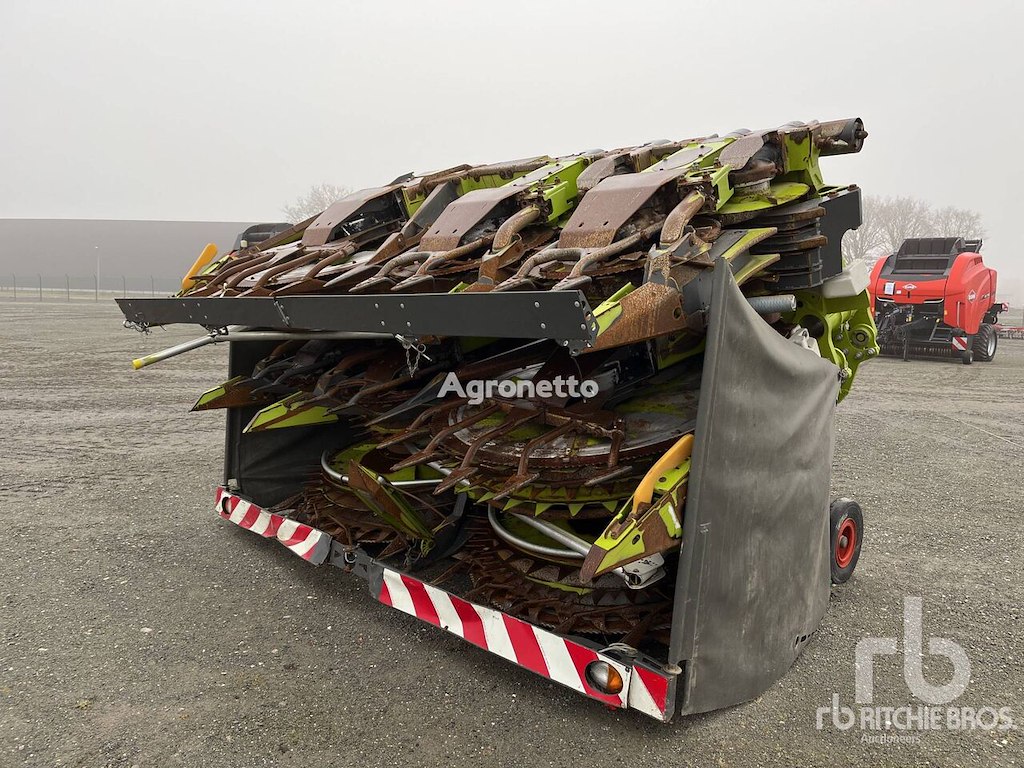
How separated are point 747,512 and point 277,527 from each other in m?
2.33

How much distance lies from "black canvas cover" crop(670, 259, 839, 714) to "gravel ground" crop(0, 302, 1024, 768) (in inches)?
8.6

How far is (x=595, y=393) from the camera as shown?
291cm

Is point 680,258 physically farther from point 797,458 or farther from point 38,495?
point 38,495

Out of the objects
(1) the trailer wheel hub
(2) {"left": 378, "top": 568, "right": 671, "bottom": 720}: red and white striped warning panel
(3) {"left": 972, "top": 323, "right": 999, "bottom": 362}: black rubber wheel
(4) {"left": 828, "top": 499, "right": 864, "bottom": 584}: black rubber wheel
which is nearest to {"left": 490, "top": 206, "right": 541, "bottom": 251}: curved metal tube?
(2) {"left": 378, "top": 568, "right": 671, "bottom": 720}: red and white striped warning panel

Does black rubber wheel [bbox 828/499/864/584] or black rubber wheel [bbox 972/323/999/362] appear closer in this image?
black rubber wheel [bbox 828/499/864/584]

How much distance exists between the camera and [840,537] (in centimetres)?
352

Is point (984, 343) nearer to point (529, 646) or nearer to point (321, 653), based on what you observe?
point (529, 646)

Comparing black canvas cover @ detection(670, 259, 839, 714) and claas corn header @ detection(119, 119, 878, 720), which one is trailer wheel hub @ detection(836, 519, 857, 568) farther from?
black canvas cover @ detection(670, 259, 839, 714)

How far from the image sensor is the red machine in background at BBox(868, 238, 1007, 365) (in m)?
12.6

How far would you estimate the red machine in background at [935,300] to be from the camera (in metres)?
12.6

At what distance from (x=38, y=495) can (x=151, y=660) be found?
2594 millimetres

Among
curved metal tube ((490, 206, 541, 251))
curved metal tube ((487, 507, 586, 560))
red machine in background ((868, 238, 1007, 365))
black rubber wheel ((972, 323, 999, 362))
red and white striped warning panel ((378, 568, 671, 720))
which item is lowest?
black rubber wheel ((972, 323, 999, 362))

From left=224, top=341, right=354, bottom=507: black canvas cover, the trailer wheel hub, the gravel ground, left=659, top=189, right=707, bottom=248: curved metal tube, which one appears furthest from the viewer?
left=224, top=341, right=354, bottom=507: black canvas cover

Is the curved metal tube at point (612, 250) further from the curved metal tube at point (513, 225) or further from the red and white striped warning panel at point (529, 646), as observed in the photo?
the red and white striped warning panel at point (529, 646)
